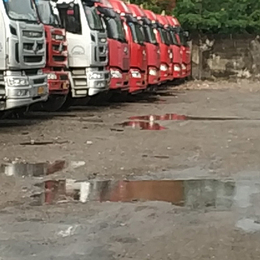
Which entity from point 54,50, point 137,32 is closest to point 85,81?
point 54,50

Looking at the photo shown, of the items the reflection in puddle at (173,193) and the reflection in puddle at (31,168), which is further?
the reflection in puddle at (31,168)

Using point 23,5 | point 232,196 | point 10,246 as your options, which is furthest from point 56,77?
point 10,246

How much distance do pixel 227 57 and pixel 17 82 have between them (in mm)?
23314

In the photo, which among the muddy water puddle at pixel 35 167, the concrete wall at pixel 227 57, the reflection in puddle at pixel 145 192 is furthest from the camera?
the concrete wall at pixel 227 57

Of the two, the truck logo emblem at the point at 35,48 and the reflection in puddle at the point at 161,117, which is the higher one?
the truck logo emblem at the point at 35,48

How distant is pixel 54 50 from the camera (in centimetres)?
1402

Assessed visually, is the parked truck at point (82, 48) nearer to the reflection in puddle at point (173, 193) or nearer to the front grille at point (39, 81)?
the front grille at point (39, 81)

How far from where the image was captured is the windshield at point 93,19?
16.2 meters

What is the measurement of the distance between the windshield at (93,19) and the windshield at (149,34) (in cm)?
550

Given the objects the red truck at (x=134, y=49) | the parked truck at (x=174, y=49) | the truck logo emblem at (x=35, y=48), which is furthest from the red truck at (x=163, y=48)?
the truck logo emblem at (x=35, y=48)

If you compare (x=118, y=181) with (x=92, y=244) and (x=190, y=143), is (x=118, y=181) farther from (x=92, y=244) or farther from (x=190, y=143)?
(x=190, y=143)

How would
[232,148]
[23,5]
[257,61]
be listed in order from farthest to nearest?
[257,61] → [23,5] → [232,148]

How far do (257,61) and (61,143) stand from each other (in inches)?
948

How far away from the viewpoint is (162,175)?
8.52m
